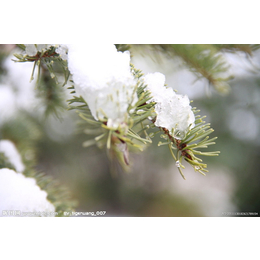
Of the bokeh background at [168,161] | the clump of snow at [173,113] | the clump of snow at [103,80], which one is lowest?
the bokeh background at [168,161]

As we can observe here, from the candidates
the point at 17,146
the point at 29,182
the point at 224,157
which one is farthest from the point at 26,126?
the point at 224,157

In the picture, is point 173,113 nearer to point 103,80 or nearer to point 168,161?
point 103,80

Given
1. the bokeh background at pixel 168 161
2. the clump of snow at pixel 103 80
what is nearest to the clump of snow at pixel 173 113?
the clump of snow at pixel 103 80

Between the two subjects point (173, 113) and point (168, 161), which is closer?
point (173, 113)

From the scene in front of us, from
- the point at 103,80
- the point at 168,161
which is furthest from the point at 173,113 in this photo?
the point at 168,161

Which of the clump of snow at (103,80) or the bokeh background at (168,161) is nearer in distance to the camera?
the clump of snow at (103,80)

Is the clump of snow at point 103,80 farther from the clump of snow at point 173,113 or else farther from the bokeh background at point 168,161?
the bokeh background at point 168,161

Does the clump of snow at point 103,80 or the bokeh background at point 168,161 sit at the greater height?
the clump of snow at point 103,80

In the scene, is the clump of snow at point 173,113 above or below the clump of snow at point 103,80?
below
